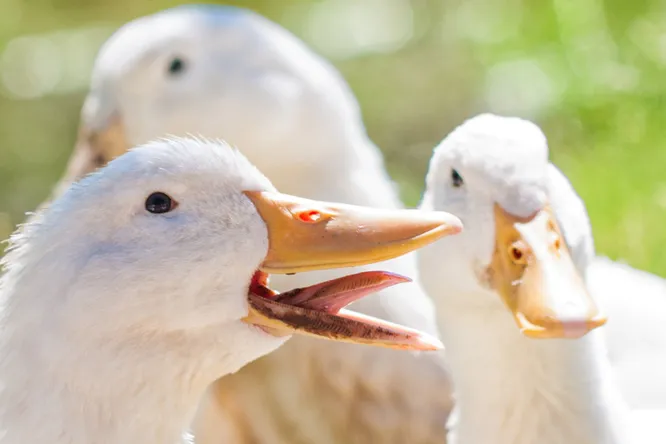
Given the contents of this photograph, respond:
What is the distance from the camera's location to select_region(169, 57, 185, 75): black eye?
3.21m

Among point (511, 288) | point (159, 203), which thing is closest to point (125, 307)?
point (159, 203)

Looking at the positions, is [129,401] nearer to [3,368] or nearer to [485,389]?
[3,368]

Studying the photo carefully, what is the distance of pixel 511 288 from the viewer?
6.70ft

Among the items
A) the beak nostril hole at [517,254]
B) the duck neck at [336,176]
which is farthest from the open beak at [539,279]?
the duck neck at [336,176]

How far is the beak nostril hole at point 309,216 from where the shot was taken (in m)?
1.84

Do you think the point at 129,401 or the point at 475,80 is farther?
the point at 475,80

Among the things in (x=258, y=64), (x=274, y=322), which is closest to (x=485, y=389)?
(x=274, y=322)

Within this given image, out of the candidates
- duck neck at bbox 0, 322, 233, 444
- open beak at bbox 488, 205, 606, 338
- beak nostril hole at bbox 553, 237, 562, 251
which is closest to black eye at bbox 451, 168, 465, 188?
open beak at bbox 488, 205, 606, 338

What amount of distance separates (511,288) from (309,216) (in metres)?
0.41

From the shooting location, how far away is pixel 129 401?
1.77 m

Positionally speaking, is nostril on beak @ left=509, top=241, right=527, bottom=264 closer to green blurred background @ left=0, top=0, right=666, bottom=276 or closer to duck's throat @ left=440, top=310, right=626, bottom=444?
duck's throat @ left=440, top=310, right=626, bottom=444

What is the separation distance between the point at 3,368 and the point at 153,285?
0.83ft

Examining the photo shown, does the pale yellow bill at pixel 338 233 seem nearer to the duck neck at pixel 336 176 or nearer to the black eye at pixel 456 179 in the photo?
the black eye at pixel 456 179

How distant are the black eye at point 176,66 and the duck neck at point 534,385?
49.0 inches
